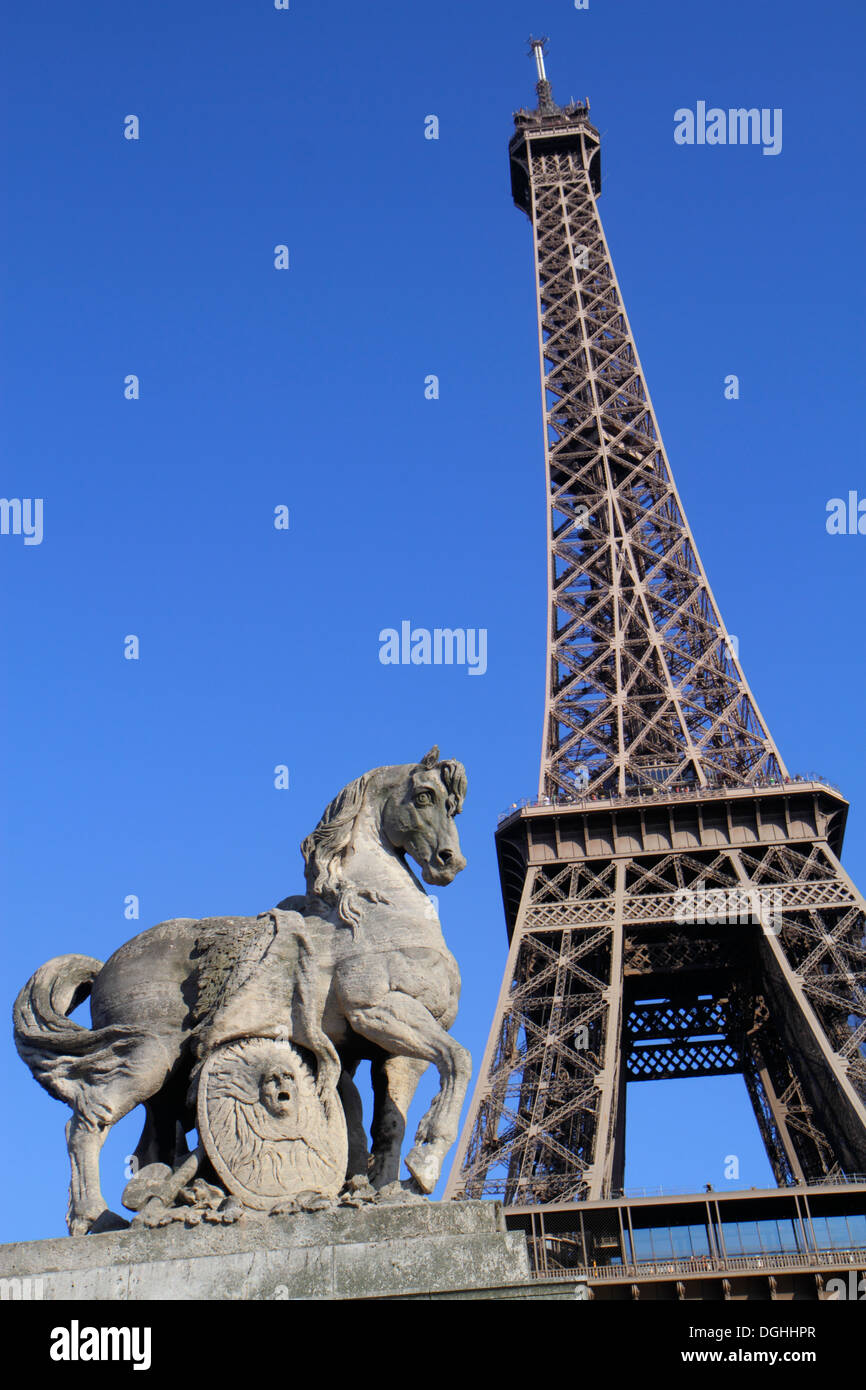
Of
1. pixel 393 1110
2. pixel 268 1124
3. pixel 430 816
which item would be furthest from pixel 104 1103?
pixel 430 816

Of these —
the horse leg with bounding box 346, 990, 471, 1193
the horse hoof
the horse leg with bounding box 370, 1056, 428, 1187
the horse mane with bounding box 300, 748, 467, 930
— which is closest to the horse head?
the horse mane with bounding box 300, 748, 467, 930

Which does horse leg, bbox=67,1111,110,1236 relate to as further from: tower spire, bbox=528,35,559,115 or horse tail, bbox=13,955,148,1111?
tower spire, bbox=528,35,559,115

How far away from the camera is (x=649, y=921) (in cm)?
3562

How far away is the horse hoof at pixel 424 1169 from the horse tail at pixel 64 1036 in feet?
5.86

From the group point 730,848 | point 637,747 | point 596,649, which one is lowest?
point 730,848

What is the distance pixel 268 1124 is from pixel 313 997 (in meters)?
0.69

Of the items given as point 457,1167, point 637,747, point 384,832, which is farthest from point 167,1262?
point 637,747

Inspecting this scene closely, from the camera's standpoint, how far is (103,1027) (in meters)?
7.34

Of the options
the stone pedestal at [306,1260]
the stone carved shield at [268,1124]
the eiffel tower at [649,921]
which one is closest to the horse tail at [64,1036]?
the stone carved shield at [268,1124]

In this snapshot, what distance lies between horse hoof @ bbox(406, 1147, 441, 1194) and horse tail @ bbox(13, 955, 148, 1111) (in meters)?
1.79

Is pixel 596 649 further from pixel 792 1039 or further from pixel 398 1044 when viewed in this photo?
pixel 398 1044

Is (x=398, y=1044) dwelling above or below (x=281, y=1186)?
above

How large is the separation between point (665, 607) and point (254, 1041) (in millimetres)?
40999

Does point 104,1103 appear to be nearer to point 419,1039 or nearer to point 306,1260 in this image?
point 306,1260
